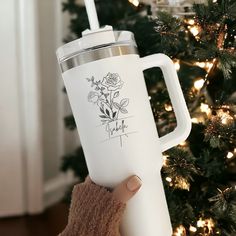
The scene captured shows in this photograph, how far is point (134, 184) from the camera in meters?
0.63

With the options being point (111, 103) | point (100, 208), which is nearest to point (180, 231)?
point (100, 208)

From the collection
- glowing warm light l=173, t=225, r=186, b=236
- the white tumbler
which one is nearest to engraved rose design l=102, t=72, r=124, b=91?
the white tumbler

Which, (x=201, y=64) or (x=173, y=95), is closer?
(x=173, y=95)

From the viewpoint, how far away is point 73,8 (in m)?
1.18

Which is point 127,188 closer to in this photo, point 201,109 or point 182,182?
point 182,182

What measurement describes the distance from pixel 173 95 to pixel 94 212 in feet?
0.80

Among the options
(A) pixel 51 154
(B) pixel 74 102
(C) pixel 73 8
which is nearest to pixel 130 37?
(B) pixel 74 102

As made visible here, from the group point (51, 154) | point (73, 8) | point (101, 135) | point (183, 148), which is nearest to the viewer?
point (101, 135)

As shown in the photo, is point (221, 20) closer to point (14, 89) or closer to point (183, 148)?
point (183, 148)

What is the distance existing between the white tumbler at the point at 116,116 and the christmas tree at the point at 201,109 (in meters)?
0.13

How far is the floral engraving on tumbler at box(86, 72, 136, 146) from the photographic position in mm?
621

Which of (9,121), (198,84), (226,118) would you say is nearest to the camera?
(226,118)

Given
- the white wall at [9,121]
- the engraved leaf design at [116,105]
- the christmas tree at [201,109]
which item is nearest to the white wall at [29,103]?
the white wall at [9,121]

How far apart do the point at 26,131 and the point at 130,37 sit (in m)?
0.72
